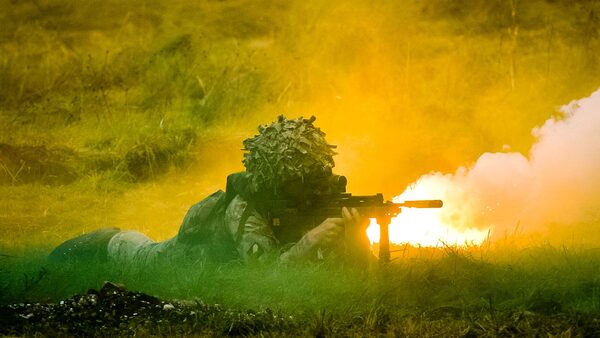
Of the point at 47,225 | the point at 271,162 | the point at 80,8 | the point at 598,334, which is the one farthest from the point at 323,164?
the point at 80,8

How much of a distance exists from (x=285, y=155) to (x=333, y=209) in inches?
36.6

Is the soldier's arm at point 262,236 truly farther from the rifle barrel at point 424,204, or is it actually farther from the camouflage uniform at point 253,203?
the rifle barrel at point 424,204

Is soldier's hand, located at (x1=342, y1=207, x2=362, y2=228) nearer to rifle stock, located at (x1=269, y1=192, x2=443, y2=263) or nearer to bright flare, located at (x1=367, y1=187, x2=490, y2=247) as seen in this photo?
rifle stock, located at (x1=269, y1=192, x2=443, y2=263)

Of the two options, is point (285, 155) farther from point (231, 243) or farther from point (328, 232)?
point (231, 243)

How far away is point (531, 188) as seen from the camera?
15906 mm

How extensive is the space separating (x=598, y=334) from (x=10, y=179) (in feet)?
51.7

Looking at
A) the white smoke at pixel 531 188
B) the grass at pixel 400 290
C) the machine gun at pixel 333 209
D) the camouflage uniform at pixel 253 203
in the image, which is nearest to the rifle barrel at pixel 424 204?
the machine gun at pixel 333 209

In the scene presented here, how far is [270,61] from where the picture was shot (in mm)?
25297

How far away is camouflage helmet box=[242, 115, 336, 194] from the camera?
38.9ft

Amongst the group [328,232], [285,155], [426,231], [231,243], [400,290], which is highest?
[285,155]

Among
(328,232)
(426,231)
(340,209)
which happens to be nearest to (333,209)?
(340,209)

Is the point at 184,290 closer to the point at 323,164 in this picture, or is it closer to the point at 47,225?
the point at 323,164

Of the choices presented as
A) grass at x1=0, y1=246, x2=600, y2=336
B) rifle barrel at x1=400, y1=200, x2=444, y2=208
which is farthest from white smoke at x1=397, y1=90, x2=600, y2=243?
rifle barrel at x1=400, y1=200, x2=444, y2=208

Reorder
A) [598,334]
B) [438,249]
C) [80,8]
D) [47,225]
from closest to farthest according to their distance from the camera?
[598,334] < [438,249] < [47,225] < [80,8]
